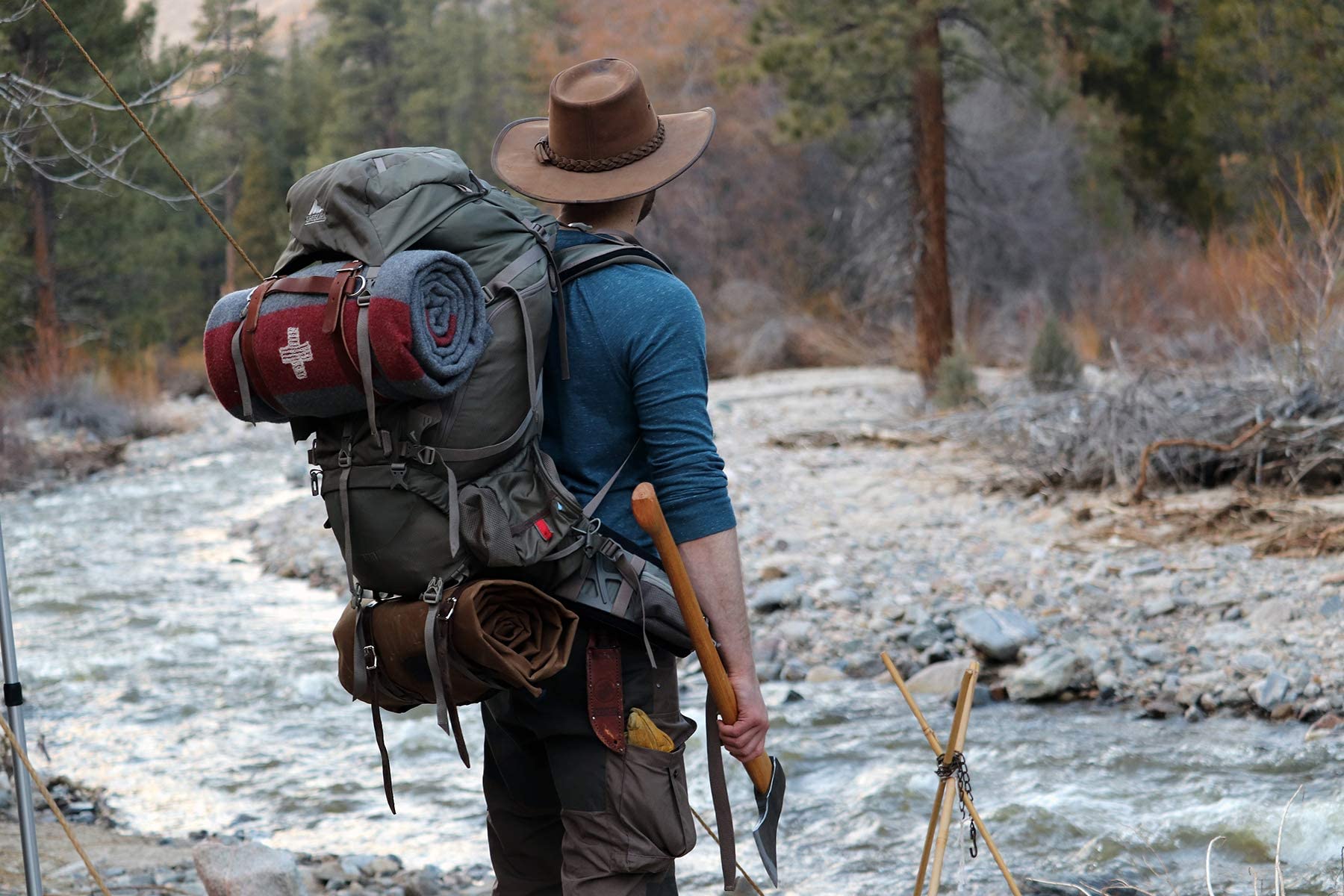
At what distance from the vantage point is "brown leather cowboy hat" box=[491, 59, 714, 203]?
88.2 inches

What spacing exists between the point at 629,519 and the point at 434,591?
342 millimetres

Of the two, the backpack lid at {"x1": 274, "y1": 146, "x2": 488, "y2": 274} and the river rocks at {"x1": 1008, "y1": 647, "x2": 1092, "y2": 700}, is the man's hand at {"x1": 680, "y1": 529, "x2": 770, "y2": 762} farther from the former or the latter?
the river rocks at {"x1": 1008, "y1": 647, "x2": 1092, "y2": 700}

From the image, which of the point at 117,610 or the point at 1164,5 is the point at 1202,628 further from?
the point at 1164,5

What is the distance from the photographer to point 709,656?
6.56ft

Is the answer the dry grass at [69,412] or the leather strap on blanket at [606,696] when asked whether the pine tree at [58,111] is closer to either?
the dry grass at [69,412]

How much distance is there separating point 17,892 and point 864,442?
872 centimetres

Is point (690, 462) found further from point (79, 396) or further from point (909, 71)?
point (79, 396)

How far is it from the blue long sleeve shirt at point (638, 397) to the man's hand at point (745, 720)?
26 cm

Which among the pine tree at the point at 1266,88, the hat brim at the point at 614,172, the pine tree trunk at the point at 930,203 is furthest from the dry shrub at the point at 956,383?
the hat brim at the point at 614,172

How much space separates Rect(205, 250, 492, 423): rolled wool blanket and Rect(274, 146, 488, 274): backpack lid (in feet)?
0.18

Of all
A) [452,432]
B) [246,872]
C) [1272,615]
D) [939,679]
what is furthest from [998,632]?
[452,432]

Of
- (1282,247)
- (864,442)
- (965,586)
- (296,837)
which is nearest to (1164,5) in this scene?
(864,442)

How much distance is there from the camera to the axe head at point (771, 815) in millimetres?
2180

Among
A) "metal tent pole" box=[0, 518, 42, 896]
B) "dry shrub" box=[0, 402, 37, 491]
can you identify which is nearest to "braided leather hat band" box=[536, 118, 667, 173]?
"metal tent pole" box=[0, 518, 42, 896]
